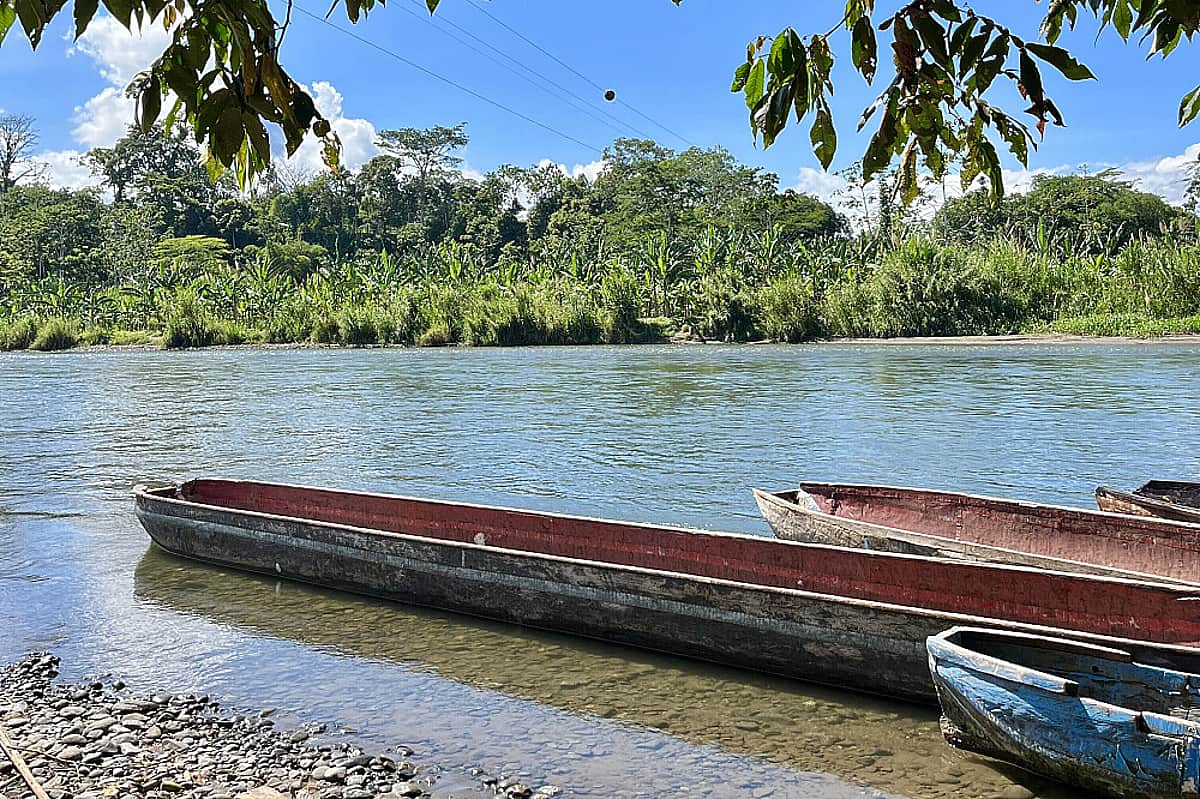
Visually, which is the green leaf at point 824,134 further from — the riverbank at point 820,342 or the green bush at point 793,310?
the green bush at point 793,310

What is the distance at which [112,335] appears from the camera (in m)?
48.8

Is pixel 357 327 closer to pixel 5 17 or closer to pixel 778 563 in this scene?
pixel 778 563

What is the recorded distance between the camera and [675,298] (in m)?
43.5

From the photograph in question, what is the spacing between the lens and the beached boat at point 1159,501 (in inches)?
282

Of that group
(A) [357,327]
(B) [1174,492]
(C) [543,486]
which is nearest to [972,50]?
(B) [1174,492]

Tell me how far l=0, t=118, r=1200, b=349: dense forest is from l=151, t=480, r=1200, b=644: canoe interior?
13.0 m

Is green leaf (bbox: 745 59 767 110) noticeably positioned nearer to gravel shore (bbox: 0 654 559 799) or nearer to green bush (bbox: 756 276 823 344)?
gravel shore (bbox: 0 654 559 799)

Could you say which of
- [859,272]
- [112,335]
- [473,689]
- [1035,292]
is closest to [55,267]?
[112,335]

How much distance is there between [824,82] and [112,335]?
168ft

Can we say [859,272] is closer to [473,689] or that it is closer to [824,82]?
[473,689]

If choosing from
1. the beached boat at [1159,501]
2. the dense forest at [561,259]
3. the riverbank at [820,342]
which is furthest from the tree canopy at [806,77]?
the riverbank at [820,342]

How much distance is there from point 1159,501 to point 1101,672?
145 inches

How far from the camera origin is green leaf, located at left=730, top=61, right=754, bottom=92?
2.13m

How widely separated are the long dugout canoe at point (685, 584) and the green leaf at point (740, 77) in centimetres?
307
